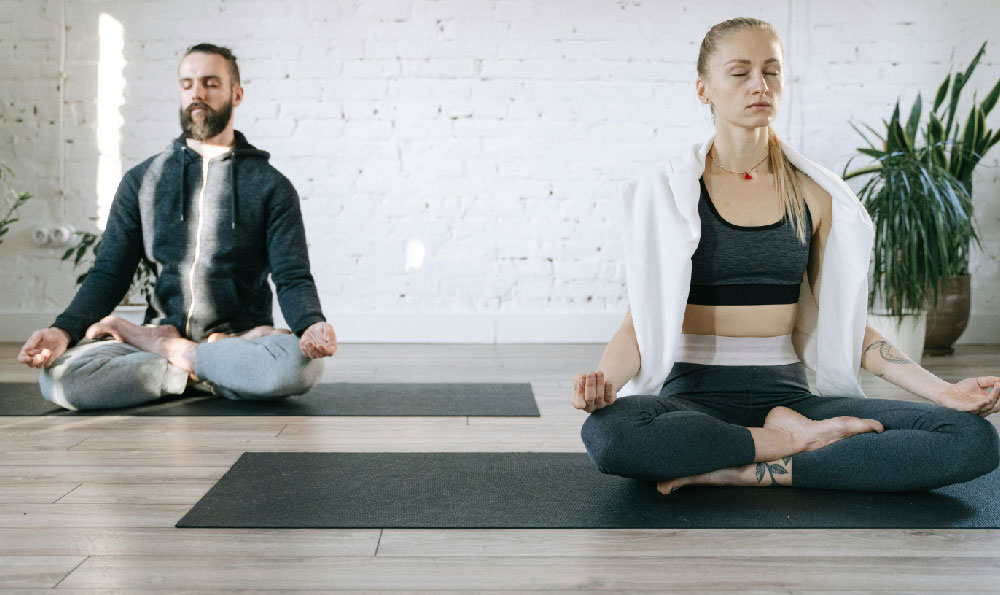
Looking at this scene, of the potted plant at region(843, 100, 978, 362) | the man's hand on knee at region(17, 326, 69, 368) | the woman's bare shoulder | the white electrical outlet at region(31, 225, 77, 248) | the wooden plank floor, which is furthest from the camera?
the white electrical outlet at region(31, 225, 77, 248)

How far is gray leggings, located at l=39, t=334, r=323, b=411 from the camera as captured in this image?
97.6 inches

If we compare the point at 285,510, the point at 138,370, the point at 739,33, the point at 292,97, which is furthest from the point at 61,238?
the point at 739,33

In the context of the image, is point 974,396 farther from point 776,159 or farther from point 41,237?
point 41,237

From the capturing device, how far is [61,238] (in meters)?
4.34

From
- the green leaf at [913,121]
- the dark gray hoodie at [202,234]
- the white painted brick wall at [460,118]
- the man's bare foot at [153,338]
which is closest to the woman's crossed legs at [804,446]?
the dark gray hoodie at [202,234]

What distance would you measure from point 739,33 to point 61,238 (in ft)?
12.2

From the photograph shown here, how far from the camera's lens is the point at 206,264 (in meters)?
2.71

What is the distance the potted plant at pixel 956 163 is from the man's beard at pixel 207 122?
3008mm

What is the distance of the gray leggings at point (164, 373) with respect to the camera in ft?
8.13

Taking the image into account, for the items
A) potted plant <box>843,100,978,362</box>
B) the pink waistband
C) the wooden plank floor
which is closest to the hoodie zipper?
the wooden plank floor

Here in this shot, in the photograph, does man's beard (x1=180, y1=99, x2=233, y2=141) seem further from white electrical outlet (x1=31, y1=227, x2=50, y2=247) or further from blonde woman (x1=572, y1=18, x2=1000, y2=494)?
white electrical outlet (x1=31, y1=227, x2=50, y2=247)

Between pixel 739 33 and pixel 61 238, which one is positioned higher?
pixel 739 33

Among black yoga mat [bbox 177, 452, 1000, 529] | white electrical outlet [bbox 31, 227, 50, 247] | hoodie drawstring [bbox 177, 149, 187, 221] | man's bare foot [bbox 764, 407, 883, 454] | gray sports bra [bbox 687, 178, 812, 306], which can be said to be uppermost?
hoodie drawstring [bbox 177, 149, 187, 221]

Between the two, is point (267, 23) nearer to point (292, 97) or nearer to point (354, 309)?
point (292, 97)
